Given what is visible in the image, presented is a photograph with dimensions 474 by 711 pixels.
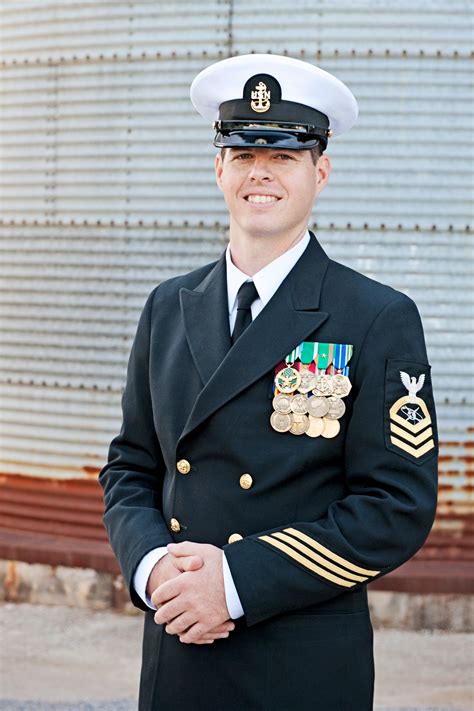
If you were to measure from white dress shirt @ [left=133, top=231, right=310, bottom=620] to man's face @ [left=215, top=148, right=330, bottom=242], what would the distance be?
0.24 ft

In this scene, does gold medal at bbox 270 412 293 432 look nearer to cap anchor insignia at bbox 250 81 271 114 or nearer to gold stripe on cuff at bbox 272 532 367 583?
gold stripe on cuff at bbox 272 532 367 583

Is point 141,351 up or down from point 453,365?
up

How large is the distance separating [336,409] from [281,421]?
0.12m

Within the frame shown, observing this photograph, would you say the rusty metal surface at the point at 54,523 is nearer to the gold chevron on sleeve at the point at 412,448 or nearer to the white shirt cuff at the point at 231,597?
the white shirt cuff at the point at 231,597

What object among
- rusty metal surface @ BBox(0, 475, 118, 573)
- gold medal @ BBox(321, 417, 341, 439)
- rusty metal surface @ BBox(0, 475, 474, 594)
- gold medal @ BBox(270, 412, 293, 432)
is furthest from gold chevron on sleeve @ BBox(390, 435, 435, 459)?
rusty metal surface @ BBox(0, 475, 118, 573)

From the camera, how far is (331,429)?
2416 millimetres

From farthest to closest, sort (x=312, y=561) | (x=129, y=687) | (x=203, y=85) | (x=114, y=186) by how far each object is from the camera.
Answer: (x=114, y=186) < (x=129, y=687) < (x=203, y=85) < (x=312, y=561)

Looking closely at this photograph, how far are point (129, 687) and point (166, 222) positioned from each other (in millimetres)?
2372

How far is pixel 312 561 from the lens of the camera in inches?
92.7

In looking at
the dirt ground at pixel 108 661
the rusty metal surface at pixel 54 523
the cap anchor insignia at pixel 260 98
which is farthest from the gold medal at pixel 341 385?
the rusty metal surface at pixel 54 523

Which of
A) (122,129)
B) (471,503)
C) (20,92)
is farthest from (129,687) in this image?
(20,92)

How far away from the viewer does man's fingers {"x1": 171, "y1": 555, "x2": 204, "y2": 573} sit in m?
2.36

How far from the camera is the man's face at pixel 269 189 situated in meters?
2.49

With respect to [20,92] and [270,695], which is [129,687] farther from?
[20,92]
